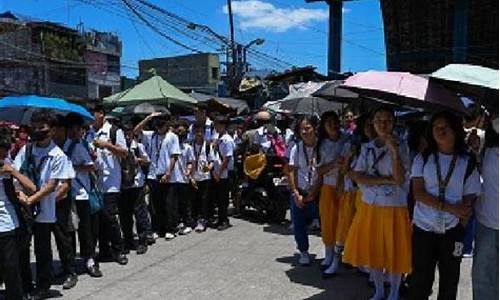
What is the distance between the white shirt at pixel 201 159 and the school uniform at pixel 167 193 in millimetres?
549

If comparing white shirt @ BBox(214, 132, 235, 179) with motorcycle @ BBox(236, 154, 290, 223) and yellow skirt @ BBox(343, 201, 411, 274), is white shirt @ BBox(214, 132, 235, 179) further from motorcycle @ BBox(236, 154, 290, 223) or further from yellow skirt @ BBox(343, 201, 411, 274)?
yellow skirt @ BBox(343, 201, 411, 274)

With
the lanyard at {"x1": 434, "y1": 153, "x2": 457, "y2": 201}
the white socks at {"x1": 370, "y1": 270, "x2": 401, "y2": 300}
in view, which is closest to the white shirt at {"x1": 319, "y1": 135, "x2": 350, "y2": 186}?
the white socks at {"x1": 370, "y1": 270, "x2": 401, "y2": 300}

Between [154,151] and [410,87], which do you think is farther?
[154,151]

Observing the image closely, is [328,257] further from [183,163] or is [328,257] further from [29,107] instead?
[29,107]

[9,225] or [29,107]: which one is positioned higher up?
[29,107]

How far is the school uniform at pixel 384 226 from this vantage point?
511 cm

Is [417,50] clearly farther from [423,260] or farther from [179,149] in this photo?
[423,260]

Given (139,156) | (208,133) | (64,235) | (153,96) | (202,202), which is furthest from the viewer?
(153,96)

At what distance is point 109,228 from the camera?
692 centimetres

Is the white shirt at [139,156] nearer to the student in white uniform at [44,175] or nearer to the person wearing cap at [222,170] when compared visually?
the person wearing cap at [222,170]

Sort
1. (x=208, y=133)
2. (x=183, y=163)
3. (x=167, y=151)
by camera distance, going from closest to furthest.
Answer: (x=167, y=151), (x=183, y=163), (x=208, y=133)

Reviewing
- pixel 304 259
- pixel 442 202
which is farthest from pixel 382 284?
pixel 304 259

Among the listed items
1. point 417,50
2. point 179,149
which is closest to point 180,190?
point 179,149

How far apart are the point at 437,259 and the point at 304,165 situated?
2396 millimetres
